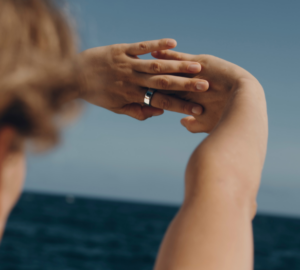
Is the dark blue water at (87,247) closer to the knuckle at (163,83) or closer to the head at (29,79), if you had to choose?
the knuckle at (163,83)

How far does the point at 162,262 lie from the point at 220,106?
1232 millimetres

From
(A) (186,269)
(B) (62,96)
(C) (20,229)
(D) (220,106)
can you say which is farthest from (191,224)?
(C) (20,229)

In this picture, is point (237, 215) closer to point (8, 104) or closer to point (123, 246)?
point (8, 104)

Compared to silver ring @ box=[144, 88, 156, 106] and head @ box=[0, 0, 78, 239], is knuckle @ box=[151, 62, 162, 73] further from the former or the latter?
head @ box=[0, 0, 78, 239]

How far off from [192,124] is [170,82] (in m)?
0.35

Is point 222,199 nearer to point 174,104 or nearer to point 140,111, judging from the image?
point 174,104

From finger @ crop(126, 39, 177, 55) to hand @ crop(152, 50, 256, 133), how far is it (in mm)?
79

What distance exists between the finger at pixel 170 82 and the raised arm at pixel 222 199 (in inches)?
23.6

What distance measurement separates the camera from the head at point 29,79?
2.56ft

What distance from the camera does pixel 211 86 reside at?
1991 mm

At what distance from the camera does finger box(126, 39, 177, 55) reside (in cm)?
215

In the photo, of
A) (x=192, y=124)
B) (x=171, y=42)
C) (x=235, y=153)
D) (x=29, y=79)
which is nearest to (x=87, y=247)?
(x=192, y=124)

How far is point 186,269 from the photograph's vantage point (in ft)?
3.02

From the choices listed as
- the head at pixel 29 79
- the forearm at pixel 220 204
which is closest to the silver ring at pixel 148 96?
the forearm at pixel 220 204
